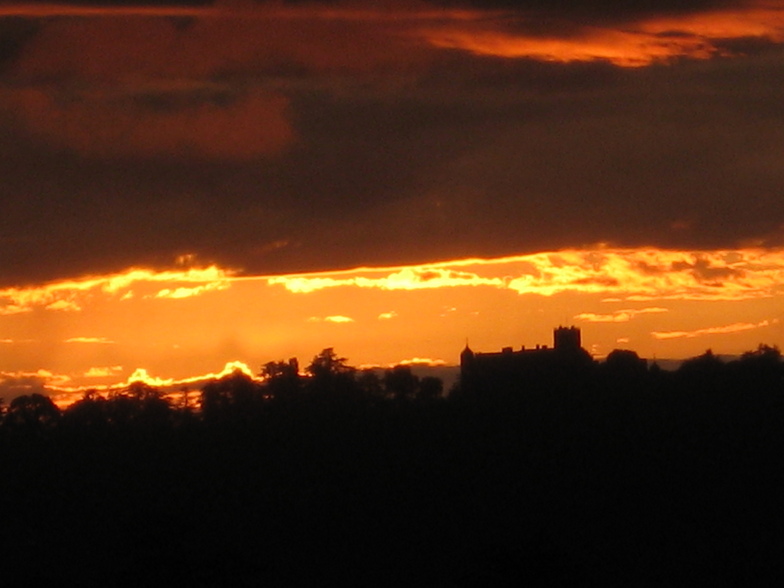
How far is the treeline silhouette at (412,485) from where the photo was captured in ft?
321

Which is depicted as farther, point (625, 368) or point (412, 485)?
point (625, 368)

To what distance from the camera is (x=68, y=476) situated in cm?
13750

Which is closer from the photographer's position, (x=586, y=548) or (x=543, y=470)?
(x=586, y=548)

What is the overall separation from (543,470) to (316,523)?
17.8 m

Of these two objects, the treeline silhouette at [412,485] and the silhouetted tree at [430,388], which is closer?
the treeline silhouette at [412,485]

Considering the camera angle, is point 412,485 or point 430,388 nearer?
point 412,485

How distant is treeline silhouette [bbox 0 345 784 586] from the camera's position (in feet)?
321

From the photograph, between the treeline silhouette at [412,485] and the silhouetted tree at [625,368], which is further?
the silhouetted tree at [625,368]

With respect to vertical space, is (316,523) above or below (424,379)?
below

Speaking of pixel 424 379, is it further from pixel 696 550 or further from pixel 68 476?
pixel 696 550

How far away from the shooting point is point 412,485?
413 ft

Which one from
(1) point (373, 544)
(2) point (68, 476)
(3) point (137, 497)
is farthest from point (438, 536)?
(2) point (68, 476)

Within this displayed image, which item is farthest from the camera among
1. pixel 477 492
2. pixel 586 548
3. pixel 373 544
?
pixel 477 492

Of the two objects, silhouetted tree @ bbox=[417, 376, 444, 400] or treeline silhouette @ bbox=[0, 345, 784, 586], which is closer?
treeline silhouette @ bbox=[0, 345, 784, 586]
